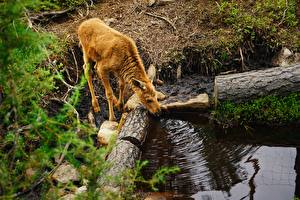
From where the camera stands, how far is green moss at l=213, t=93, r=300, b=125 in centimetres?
950

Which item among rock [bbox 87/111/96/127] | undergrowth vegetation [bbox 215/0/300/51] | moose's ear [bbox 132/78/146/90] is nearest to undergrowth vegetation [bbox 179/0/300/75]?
undergrowth vegetation [bbox 215/0/300/51]

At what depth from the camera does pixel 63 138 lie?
14.6 ft

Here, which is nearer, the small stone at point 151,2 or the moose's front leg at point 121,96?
the moose's front leg at point 121,96

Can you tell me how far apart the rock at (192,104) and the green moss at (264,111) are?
1.56ft

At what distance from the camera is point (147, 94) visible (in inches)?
376

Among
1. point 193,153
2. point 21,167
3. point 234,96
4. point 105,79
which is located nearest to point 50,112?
point 105,79

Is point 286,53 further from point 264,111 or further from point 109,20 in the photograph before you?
point 109,20

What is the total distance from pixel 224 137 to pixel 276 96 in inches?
61.2

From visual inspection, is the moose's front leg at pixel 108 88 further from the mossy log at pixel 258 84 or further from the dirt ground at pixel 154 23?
the mossy log at pixel 258 84

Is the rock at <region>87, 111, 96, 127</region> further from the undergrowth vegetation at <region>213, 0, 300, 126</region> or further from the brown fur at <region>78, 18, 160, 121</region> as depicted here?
the undergrowth vegetation at <region>213, 0, 300, 126</region>

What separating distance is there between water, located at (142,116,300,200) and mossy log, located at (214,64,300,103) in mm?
948

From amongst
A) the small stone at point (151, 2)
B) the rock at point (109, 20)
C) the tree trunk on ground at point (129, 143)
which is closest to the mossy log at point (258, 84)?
the tree trunk on ground at point (129, 143)

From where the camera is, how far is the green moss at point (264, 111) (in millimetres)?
9500

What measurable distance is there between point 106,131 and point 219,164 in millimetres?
2692
